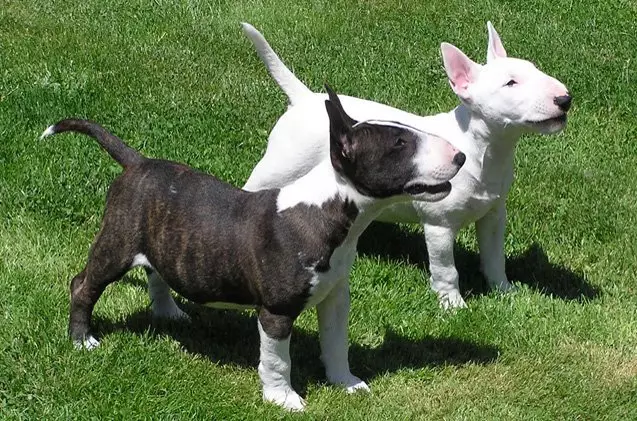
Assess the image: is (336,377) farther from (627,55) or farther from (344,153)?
(627,55)

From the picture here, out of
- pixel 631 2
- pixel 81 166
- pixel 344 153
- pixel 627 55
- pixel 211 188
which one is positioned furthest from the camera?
pixel 631 2

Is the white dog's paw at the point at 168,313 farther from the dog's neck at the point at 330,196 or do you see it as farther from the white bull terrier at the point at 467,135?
the dog's neck at the point at 330,196

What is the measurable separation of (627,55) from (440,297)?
4405 mm

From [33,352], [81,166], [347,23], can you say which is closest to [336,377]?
[33,352]

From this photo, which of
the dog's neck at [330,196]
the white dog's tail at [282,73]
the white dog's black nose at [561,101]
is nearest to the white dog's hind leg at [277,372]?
the dog's neck at [330,196]

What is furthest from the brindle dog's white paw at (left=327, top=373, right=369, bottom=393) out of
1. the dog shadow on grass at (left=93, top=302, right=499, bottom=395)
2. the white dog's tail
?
the white dog's tail

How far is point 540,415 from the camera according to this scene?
4.74 m

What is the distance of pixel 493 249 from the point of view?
5.81m

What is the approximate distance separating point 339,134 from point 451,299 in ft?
5.90

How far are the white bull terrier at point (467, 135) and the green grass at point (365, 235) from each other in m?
0.27

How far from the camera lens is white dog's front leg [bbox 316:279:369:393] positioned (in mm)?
4625

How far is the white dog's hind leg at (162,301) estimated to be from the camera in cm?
511

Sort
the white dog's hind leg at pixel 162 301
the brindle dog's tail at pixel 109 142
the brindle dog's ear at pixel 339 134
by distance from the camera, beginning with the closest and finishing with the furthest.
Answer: the brindle dog's ear at pixel 339 134
the brindle dog's tail at pixel 109 142
the white dog's hind leg at pixel 162 301

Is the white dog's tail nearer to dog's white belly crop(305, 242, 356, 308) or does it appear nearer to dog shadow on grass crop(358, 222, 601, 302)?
dog shadow on grass crop(358, 222, 601, 302)
